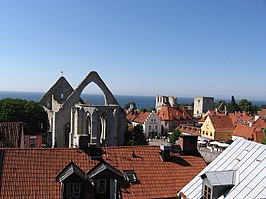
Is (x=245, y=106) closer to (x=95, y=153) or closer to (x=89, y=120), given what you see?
(x=89, y=120)

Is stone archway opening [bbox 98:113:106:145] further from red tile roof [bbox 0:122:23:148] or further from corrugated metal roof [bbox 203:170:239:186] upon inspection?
corrugated metal roof [bbox 203:170:239:186]

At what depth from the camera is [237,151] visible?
56.5 ft

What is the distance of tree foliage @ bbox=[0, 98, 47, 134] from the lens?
197 ft

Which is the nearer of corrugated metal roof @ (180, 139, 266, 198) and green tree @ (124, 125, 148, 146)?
corrugated metal roof @ (180, 139, 266, 198)

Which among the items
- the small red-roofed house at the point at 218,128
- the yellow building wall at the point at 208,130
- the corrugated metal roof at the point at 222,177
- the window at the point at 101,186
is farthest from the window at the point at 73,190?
the yellow building wall at the point at 208,130

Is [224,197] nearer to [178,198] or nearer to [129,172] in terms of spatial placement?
[178,198]

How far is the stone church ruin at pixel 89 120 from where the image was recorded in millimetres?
47906

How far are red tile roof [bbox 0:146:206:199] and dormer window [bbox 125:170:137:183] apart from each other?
0.91 ft

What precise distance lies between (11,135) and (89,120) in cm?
2195

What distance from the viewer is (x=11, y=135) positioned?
3169 cm

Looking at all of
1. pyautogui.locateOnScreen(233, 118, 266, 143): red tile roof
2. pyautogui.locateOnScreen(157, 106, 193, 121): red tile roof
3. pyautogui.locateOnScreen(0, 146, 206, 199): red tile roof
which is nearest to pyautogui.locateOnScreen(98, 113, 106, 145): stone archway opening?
pyautogui.locateOnScreen(233, 118, 266, 143): red tile roof

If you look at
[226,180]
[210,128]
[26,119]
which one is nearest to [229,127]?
[210,128]

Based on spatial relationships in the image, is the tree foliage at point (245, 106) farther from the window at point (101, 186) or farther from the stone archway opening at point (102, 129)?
the window at point (101, 186)

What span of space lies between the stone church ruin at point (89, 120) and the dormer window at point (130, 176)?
93.2 feet
